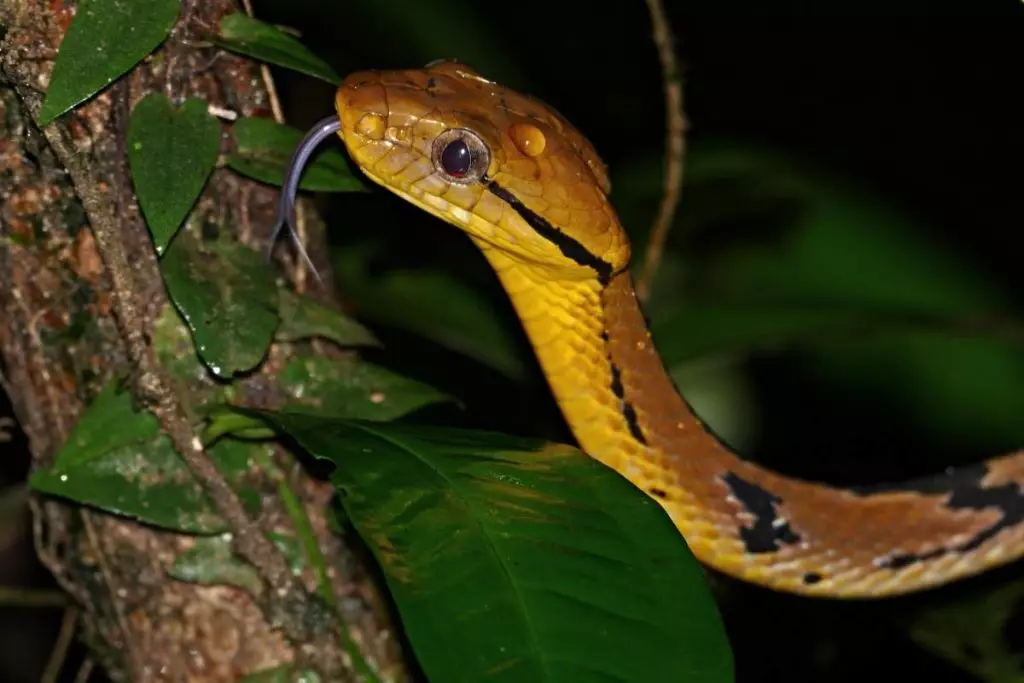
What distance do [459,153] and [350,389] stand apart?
1.59 feet

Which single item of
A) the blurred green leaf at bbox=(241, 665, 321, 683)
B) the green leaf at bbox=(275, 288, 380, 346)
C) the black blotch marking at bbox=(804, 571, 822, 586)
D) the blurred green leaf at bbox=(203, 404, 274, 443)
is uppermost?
the green leaf at bbox=(275, 288, 380, 346)

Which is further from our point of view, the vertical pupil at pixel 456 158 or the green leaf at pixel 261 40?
the vertical pupil at pixel 456 158

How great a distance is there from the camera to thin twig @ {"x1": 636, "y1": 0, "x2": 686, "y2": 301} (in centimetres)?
274

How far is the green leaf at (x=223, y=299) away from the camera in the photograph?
206 centimetres

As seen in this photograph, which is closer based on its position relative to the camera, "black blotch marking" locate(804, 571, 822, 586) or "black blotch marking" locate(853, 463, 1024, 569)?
"black blotch marking" locate(804, 571, 822, 586)

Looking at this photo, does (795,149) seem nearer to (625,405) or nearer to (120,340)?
(625,405)

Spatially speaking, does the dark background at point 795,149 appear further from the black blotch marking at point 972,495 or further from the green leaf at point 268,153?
the green leaf at point 268,153

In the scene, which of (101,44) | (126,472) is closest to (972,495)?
(126,472)

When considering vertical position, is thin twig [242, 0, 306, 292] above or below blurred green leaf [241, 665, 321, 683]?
above

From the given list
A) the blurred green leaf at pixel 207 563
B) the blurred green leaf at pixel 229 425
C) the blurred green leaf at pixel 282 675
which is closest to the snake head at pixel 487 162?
the blurred green leaf at pixel 229 425

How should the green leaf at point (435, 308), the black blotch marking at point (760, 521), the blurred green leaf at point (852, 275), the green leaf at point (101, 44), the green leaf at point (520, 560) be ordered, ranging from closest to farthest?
1. the green leaf at point (520, 560)
2. the green leaf at point (101, 44)
3. the black blotch marking at point (760, 521)
4. the green leaf at point (435, 308)
5. the blurred green leaf at point (852, 275)

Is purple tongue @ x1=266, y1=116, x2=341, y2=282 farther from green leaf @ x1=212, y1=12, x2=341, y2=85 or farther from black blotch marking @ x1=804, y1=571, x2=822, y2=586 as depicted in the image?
black blotch marking @ x1=804, y1=571, x2=822, y2=586

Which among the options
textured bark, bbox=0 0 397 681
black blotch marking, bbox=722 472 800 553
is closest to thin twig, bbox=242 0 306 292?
textured bark, bbox=0 0 397 681

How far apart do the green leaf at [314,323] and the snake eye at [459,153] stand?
0.34m
